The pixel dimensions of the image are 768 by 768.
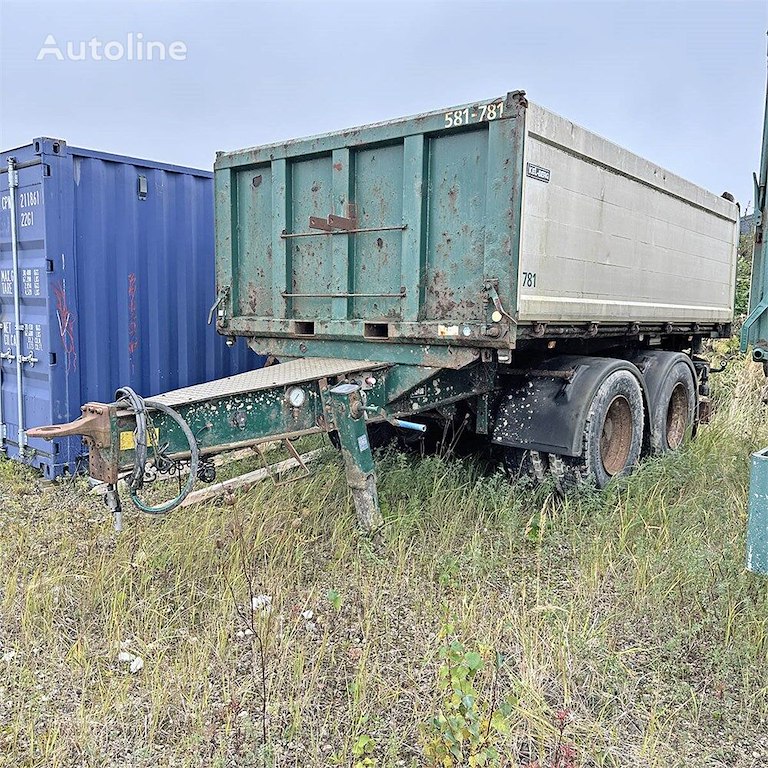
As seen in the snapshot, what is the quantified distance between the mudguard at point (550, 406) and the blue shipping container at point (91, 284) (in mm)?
3211

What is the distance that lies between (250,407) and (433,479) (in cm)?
188

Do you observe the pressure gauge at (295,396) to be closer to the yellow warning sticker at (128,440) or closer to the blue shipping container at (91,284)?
the yellow warning sticker at (128,440)

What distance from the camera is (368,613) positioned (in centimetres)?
333

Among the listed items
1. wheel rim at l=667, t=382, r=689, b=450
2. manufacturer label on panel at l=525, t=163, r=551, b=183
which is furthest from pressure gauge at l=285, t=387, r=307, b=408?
wheel rim at l=667, t=382, r=689, b=450

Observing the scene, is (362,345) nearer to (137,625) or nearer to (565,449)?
(565,449)

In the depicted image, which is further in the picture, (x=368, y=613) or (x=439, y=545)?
(x=439, y=545)

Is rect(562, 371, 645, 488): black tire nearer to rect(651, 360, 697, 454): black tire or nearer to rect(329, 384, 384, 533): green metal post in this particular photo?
rect(651, 360, 697, 454): black tire

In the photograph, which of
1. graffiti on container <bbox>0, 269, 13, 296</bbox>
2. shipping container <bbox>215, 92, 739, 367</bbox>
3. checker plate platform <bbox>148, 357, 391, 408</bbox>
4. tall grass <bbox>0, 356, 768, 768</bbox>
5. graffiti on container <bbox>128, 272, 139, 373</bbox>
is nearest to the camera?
tall grass <bbox>0, 356, 768, 768</bbox>

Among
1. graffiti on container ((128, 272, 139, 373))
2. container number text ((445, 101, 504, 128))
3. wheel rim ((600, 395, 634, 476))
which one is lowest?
wheel rim ((600, 395, 634, 476))

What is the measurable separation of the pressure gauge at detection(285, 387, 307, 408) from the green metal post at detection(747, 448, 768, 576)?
7.41ft

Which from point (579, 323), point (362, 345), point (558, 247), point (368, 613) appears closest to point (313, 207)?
point (362, 345)

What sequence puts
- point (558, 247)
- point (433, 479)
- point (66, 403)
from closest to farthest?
1. point (558, 247)
2. point (433, 479)
3. point (66, 403)

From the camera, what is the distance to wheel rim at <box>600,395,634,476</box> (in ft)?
18.4

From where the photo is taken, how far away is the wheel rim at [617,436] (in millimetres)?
5602
